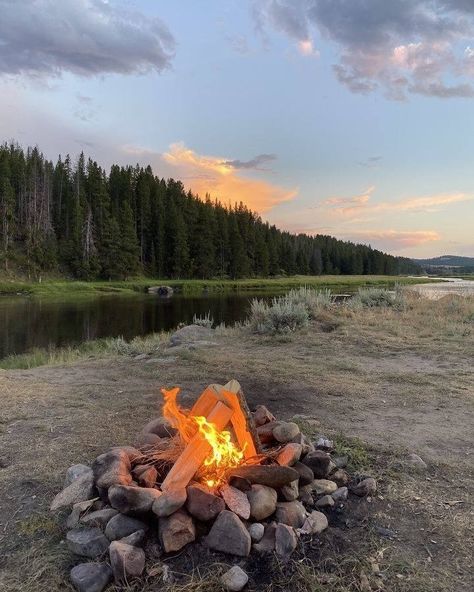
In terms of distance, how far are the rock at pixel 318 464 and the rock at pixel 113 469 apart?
142 centimetres

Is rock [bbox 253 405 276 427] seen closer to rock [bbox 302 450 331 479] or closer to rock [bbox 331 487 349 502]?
rock [bbox 302 450 331 479]

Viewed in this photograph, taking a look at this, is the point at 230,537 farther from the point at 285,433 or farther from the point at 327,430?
the point at 327,430

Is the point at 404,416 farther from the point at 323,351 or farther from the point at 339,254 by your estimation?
the point at 339,254

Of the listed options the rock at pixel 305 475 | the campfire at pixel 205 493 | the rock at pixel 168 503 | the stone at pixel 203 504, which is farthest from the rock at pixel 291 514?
the rock at pixel 168 503

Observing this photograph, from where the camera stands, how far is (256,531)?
3.09 metres

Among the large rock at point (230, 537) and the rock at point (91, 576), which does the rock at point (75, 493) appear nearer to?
the rock at point (91, 576)

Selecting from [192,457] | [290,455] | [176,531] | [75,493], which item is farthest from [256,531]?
[75,493]

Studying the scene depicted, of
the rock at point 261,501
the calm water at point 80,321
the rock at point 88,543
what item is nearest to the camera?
the rock at point 88,543

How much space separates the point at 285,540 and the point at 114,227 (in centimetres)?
6319

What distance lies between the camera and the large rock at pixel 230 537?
2.95 m

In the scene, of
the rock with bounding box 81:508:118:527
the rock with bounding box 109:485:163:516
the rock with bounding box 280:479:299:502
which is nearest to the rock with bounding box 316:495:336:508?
the rock with bounding box 280:479:299:502

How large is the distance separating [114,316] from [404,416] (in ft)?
78.6

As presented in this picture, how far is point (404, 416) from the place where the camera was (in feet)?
19.0

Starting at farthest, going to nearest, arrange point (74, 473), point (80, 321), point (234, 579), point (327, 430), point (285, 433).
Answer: point (80, 321) → point (327, 430) → point (285, 433) → point (74, 473) → point (234, 579)
